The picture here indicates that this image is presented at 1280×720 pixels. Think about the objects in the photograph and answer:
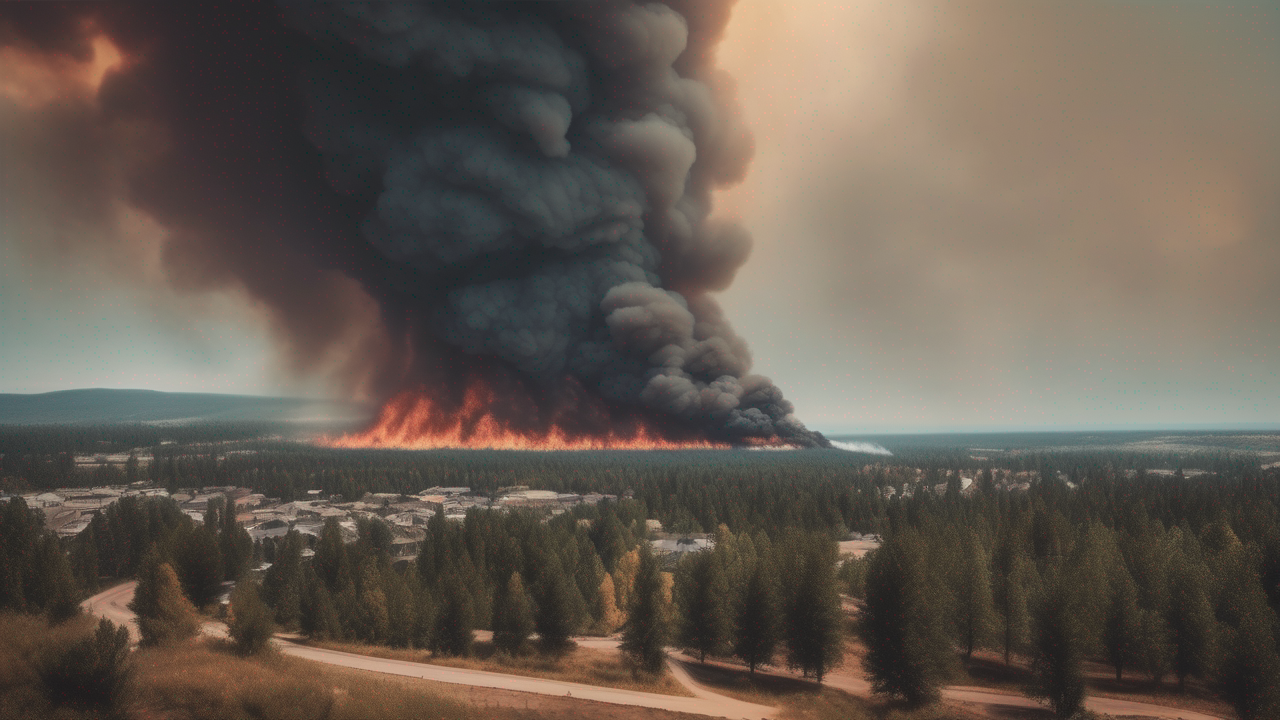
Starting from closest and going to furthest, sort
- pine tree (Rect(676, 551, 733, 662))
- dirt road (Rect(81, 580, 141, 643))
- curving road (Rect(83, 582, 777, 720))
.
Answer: curving road (Rect(83, 582, 777, 720))
pine tree (Rect(676, 551, 733, 662))
dirt road (Rect(81, 580, 141, 643))

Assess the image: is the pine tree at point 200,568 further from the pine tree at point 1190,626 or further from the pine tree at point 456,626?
the pine tree at point 1190,626

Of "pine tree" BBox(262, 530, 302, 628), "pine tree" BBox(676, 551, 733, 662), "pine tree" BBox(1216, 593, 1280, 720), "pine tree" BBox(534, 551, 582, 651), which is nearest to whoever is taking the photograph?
"pine tree" BBox(1216, 593, 1280, 720)

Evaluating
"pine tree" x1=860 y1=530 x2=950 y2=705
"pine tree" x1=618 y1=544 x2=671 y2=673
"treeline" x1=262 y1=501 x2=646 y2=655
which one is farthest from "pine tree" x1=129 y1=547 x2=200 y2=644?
"pine tree" x1=860 y1=530 x2=950 y2=705

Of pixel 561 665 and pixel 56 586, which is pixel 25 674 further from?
pixel 56 586

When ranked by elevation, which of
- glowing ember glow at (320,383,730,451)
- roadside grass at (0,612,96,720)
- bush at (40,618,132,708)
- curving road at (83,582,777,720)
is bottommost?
curving road at (83,582,777,720)

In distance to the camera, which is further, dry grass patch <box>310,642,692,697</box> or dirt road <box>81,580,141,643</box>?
dirt road <box>81,580,141,643</box>

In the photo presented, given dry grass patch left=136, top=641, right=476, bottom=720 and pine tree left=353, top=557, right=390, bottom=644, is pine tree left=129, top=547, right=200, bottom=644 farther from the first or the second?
pine tree left=353, top=557, right=390, bottom=644

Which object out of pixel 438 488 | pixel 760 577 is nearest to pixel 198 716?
pixel 760 577
